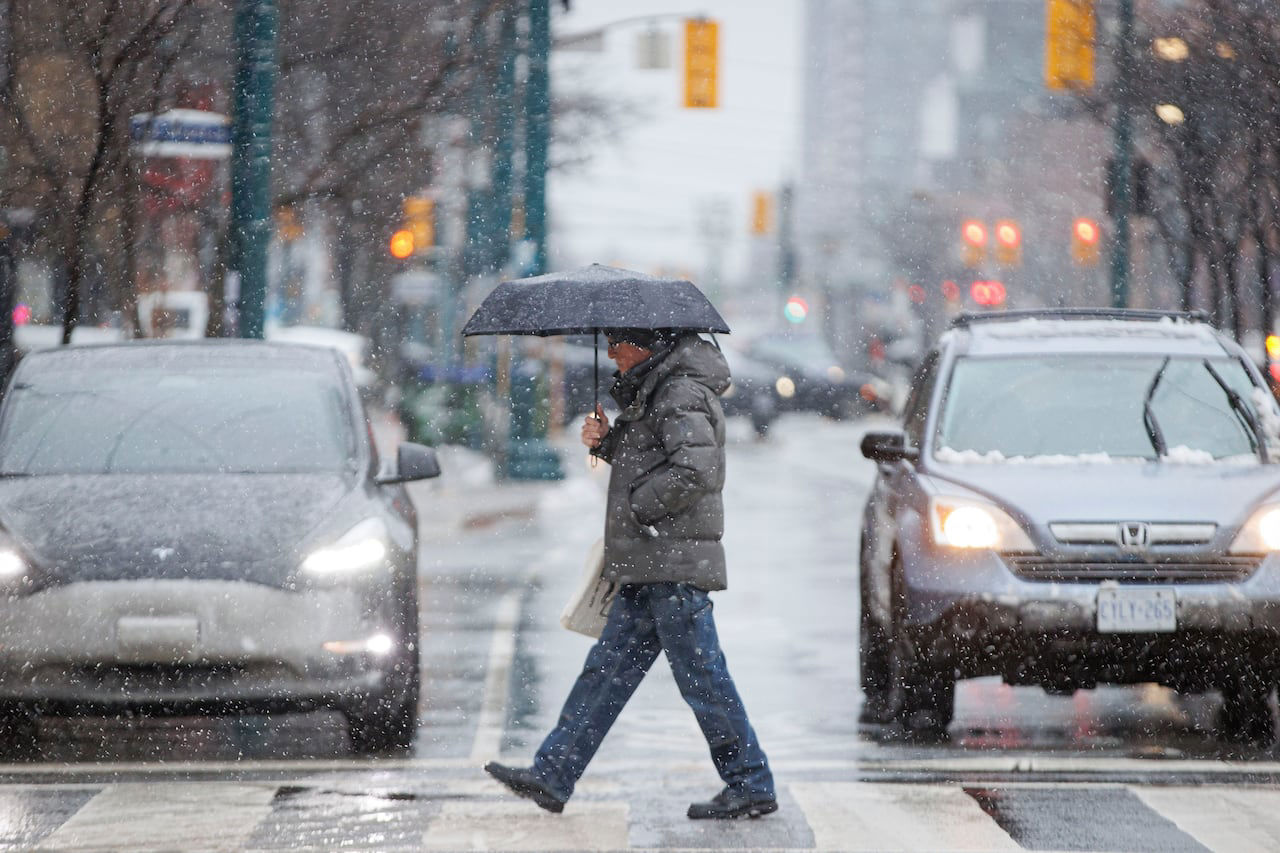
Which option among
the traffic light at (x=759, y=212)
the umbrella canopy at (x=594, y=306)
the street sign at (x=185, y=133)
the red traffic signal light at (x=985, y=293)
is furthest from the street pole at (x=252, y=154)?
the traffic light at (x=759, y=212)

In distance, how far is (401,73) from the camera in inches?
732

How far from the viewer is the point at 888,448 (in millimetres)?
9773

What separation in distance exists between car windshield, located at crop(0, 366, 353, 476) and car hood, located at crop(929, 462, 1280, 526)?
2.76 metres

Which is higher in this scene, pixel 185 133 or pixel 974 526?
pixel 185 133

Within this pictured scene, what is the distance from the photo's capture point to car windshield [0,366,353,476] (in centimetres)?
939

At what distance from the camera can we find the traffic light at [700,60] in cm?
2772

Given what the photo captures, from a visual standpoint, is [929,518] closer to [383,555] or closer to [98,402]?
[383,555]

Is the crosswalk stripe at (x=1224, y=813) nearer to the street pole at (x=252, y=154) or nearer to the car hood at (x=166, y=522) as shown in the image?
the car hood at (x=166, y=522)

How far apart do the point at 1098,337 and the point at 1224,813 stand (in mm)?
3084

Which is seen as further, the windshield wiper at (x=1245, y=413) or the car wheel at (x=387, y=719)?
the windshield wiper at (x=1245, y=413)

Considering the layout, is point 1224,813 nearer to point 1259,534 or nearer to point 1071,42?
point 1259,534

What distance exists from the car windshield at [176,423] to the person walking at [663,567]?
2.46 meters

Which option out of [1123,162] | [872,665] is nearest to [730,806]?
[872,665]

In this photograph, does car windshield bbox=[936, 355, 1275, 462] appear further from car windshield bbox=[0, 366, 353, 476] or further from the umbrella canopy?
car windshield bbox=[0, 366, 353, 476]
